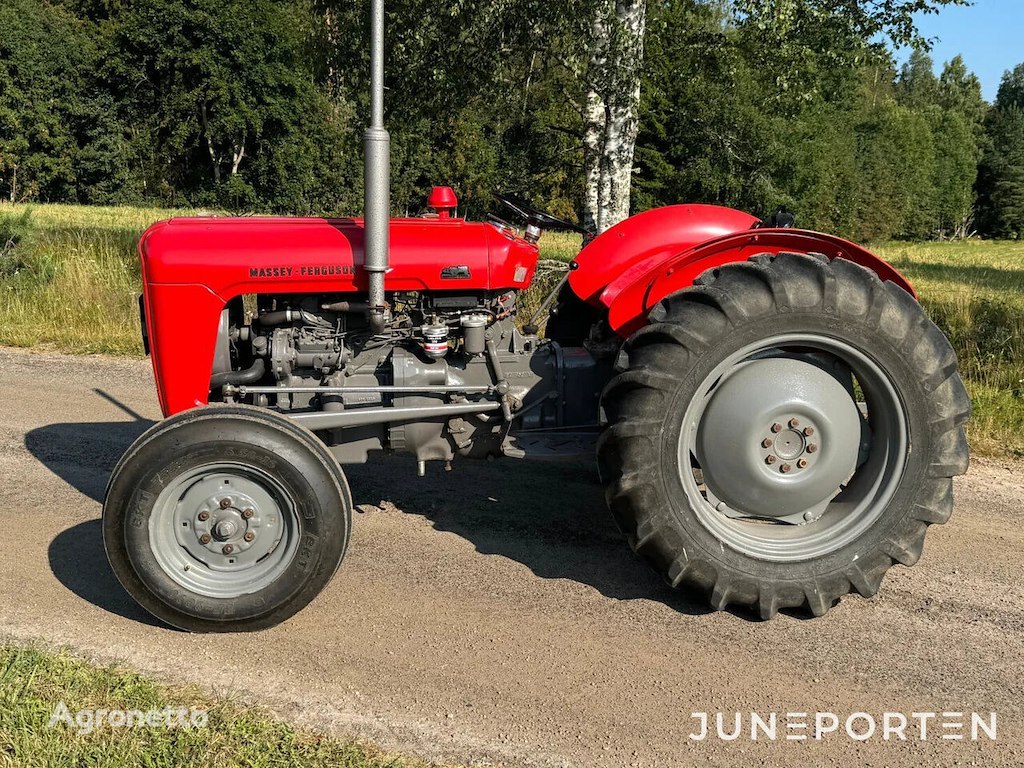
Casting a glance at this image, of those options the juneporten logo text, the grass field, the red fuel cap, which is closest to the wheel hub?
the juneporten logo text

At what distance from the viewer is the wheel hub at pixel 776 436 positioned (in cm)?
354

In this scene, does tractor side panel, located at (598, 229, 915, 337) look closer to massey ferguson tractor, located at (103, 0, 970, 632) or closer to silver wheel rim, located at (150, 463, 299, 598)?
massey ferguson tractor, located at (103, 0, 970, 632)

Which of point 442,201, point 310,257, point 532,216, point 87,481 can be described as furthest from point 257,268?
point 87,481

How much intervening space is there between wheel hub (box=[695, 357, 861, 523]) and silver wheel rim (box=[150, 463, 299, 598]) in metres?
1.67

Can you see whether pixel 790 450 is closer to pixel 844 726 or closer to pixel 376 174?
pixel 844 726

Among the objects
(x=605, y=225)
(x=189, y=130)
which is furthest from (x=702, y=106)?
(x=189, y=130)

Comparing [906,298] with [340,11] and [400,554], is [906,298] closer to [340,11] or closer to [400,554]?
[400,554]

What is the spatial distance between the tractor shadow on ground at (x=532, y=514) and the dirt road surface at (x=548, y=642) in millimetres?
16

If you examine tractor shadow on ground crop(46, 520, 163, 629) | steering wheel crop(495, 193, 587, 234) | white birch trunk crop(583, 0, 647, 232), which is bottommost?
tractor shadow on ground crop(46, 520, 163, 629)

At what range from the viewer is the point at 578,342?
4539mm

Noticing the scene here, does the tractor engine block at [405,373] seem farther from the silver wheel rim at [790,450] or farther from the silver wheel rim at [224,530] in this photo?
the silver wheel rim at [790,450]

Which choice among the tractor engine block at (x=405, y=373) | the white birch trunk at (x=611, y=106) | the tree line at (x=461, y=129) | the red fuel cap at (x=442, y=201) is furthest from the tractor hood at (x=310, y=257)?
the tree line at (x=461, y=129)

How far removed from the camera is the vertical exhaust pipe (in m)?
3.21

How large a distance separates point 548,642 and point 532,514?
4.11ft
